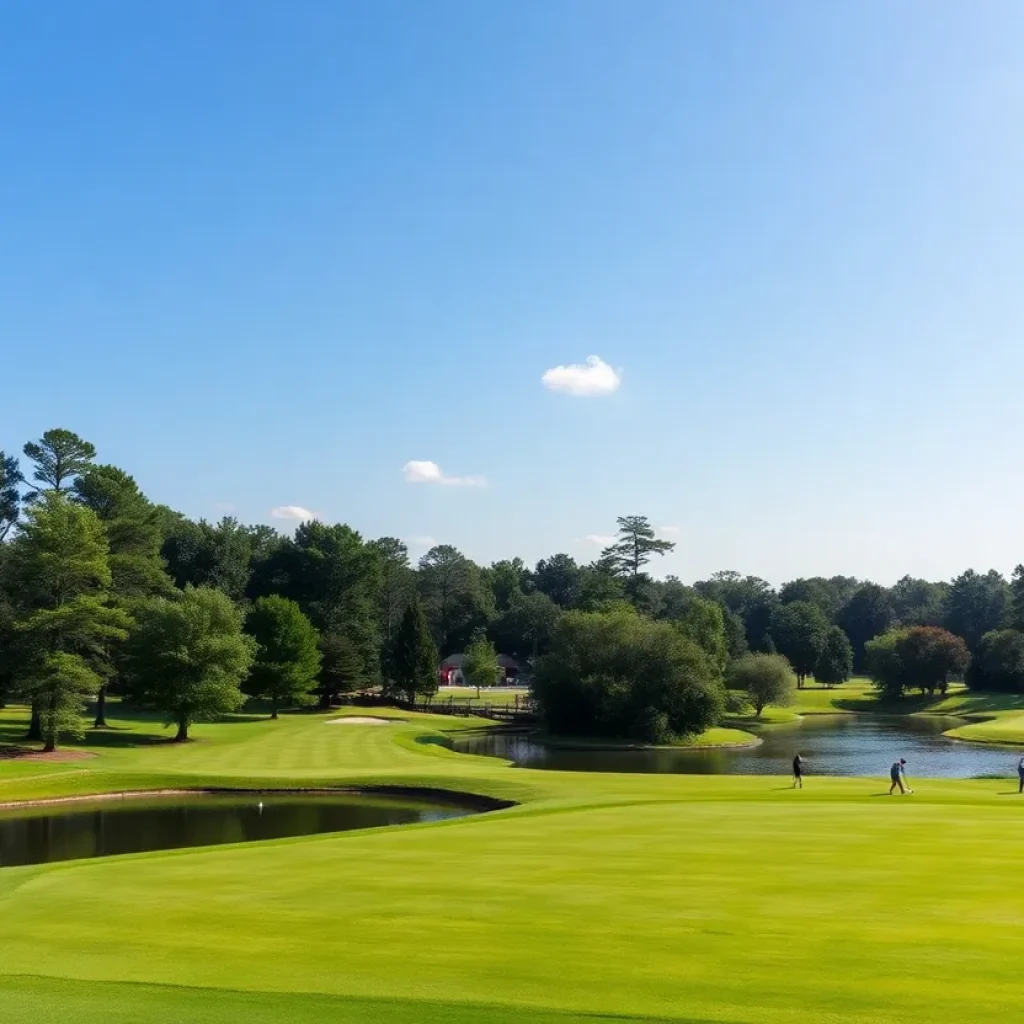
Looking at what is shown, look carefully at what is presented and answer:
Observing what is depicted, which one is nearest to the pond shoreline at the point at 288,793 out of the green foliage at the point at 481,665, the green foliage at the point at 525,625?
the green foliage at the point at 481,665

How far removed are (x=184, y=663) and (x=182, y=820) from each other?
2652 centimetres

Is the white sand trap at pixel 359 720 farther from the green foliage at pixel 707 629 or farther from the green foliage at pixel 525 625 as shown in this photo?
the green foliage at pixel 525 625

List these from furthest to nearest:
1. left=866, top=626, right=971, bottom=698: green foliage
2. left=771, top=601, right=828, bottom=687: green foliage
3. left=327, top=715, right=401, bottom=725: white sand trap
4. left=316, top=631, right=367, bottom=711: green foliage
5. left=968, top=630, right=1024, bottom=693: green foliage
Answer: left=771, top=601, right=828, bottom=687: green foliage
left=866, top=626, right=971, bottom=698: green foliage
left=968, top=630, right=1024, bottom=693: green foliage
left=316, top=631, right=367, bottom=711: green foliage
left=327, top=715, right=401, bottom=725: white sand trap

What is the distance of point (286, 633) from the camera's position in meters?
89.6

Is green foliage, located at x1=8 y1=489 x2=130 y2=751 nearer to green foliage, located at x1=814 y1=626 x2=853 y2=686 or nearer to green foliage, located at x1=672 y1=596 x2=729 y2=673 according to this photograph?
green foliage, located at x1=672 y1=596 x2=729 y2=673

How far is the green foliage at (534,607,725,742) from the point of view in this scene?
3199 inches

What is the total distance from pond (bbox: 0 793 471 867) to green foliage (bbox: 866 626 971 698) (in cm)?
9652

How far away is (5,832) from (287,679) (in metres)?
50.5

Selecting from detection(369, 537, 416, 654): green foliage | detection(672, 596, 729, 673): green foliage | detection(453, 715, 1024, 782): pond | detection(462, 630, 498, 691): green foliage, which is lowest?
detection(453, 715, 1024, 782): pond

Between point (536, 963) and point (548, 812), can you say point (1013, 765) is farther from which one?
point (536, 963)

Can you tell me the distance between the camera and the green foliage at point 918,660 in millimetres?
124625

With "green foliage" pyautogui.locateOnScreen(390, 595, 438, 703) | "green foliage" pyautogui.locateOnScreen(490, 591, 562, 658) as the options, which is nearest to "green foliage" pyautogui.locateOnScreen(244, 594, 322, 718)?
"green foliage" pyautogui.locateOnScreen(390, 595, 438, 703)

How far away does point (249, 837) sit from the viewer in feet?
120

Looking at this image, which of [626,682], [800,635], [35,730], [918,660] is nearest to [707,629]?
[918,660]
